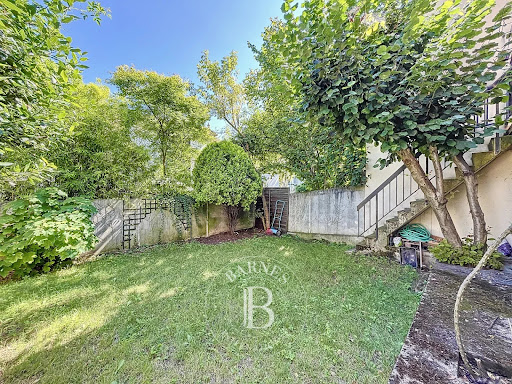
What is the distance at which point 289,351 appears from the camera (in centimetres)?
178

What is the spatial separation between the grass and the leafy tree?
1.76 m

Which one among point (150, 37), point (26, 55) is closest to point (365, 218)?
point (26, 55)

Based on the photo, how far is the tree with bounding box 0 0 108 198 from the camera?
4.24 feet

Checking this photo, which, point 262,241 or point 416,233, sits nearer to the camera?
point 416,233

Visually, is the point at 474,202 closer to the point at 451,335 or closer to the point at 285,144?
the point at 451,335

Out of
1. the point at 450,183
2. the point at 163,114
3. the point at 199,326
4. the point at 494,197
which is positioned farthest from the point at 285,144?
the point at 199,326

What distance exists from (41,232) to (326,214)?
18.6 ft

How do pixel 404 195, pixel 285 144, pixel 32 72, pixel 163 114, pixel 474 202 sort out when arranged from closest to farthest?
pixel 32 72 < pixel 474 202 < pixel 404 195 < pixel 163 114 < pixel 285 144

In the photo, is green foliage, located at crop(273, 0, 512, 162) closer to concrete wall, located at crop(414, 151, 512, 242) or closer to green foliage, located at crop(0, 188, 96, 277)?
concrete wall, located at crop(414, 151, 512, 242)

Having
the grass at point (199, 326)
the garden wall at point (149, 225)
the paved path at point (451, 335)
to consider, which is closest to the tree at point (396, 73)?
the paved path at point (451, 335)

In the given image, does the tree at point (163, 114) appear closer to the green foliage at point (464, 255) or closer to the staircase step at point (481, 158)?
the green foliage at point (464, 255)

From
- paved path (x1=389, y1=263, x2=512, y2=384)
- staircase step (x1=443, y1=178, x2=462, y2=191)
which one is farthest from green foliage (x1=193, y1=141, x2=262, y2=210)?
paved path (x1=389, y1=263, x2=512, y2=384)

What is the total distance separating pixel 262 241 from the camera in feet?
18.2

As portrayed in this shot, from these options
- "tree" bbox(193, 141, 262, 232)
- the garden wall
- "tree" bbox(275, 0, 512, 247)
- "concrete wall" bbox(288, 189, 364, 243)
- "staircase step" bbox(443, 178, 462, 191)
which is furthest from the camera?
"tree" bbox(193, 141, 262, 232)
